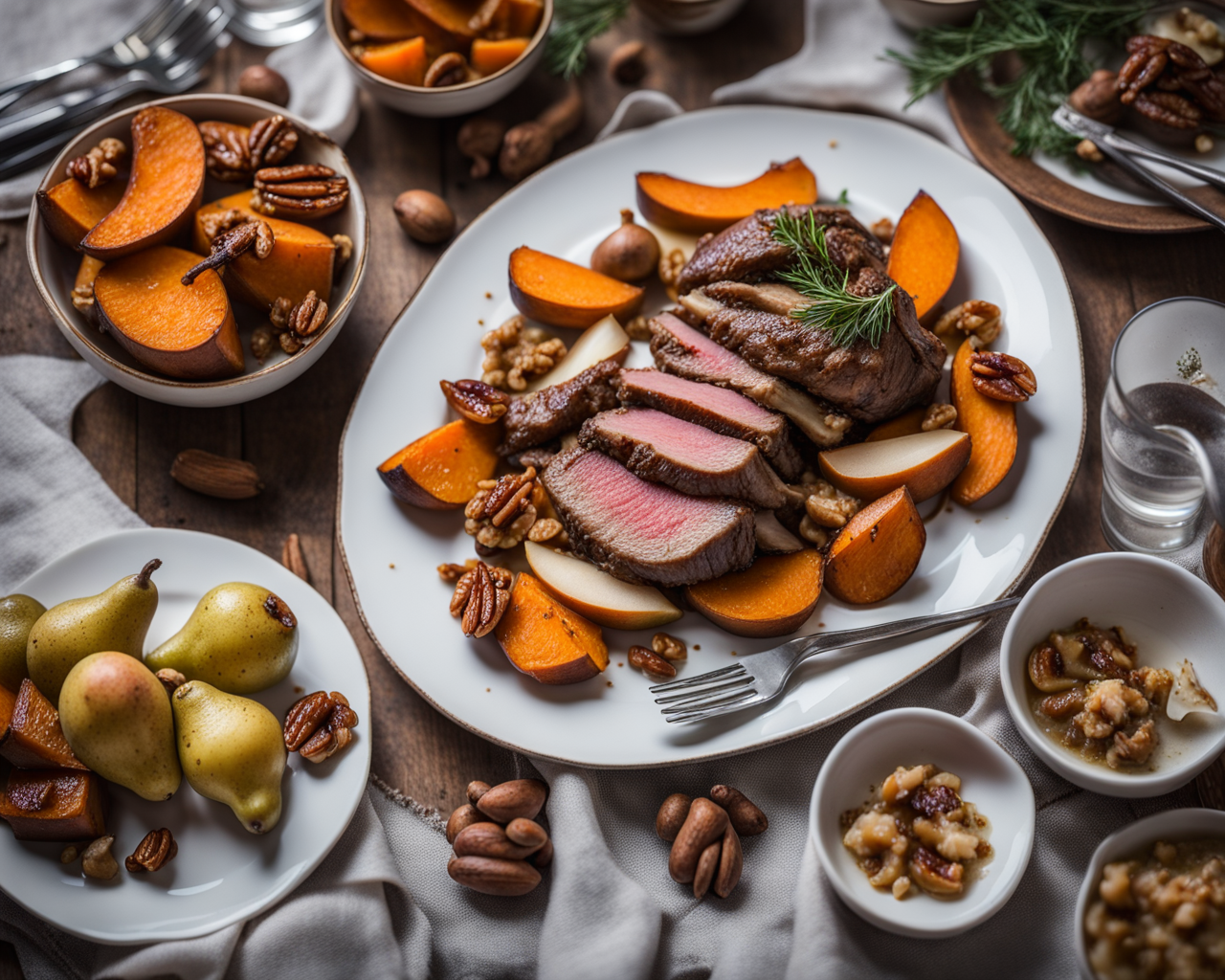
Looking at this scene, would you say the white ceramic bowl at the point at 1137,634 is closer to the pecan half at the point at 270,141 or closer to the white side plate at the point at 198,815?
the white side plate at the point at 198,815

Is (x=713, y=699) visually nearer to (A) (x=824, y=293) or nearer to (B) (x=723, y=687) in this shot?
(B) (x=723, y=687)

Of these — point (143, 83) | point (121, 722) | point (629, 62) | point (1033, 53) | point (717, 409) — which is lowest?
point (121, 722)

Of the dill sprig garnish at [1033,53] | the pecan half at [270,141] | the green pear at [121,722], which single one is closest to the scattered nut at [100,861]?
the green pear at [121,722]

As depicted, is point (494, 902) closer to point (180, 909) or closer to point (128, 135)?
point (180, 909)

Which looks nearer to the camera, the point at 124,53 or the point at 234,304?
the point at 234,304

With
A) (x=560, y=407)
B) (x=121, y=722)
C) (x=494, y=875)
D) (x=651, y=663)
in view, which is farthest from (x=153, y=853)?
(x=560, y=407)

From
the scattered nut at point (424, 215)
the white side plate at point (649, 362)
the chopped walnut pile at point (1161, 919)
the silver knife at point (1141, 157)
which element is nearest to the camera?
the chopped walnut pile at point (1161, 919)
